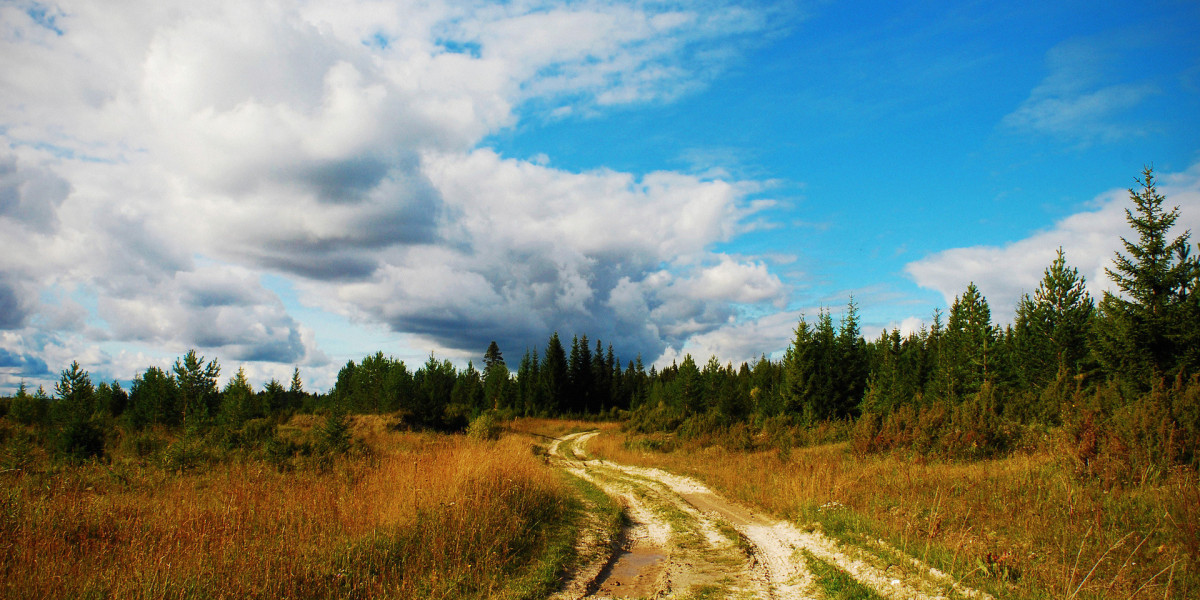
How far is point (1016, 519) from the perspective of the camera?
8836mm

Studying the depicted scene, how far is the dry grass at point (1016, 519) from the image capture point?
257 inches

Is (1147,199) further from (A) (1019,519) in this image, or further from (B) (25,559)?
(B) (25,559)

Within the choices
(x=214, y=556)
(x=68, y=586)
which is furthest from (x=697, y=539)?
(x=68, y=586)

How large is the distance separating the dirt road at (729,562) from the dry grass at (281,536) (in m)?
1.10

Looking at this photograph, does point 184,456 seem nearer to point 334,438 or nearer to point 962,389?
point 334,438

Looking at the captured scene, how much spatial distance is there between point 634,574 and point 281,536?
207 inches

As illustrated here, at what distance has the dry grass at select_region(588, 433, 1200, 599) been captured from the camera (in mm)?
6520

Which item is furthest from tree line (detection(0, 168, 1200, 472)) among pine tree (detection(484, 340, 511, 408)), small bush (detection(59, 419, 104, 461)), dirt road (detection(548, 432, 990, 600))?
pine tree (detection(484, 340, 511, 408))

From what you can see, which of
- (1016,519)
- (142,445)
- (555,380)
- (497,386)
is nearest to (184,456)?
(142,445)

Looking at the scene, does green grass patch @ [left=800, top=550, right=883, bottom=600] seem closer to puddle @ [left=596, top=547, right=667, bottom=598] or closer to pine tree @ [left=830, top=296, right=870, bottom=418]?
puddle @ [left=596, top=547, right=667, bottom=598]

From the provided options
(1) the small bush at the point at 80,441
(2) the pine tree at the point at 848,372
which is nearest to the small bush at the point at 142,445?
(1) the small bush at the point at 80,441

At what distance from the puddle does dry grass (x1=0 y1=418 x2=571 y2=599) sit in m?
0.89

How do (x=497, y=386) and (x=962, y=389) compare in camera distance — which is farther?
(x=497, y=386)

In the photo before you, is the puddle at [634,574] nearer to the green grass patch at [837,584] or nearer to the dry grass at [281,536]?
the dry grass at [281,536]
